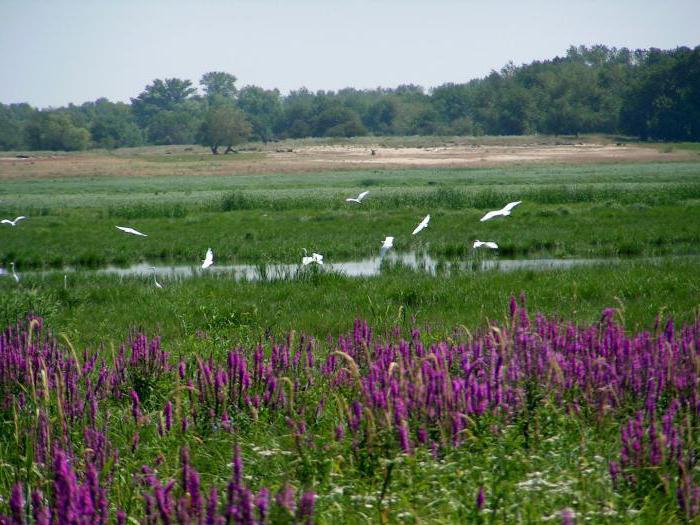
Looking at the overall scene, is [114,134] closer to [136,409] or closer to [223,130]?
[223,130]

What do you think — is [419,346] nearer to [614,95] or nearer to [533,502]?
[533,502]

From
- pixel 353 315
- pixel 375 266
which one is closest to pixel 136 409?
pixel 353 315

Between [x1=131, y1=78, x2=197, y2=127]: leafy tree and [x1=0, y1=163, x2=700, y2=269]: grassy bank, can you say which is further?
[x1=131, y1=78, x2=197, y2=127]: leafy tree

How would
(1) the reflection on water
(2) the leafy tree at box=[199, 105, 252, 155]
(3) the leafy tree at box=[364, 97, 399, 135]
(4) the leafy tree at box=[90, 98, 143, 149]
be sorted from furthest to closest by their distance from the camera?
(3) the leafy tree at box=[364, 97, 399, 135] → (4) the leafy tree at box=[90, 98, 143, 149] → (2) the leafy tree at box=[199, 105, 252, 155] → (1) the reflection on water

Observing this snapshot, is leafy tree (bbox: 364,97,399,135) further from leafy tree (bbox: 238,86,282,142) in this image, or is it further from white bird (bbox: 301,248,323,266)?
white bird (bbox: 301,248,323,266)

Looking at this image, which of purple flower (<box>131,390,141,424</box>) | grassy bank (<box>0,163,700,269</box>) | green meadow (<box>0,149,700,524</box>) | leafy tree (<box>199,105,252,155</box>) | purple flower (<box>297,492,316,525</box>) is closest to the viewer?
purple flower (<box>297,492,316,525</box>)

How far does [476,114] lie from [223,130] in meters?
42.4

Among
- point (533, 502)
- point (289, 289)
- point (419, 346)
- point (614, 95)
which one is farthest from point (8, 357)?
point (614, 95)

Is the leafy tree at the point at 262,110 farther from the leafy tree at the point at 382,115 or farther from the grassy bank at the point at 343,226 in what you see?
the grassy bank at the point at 343,226

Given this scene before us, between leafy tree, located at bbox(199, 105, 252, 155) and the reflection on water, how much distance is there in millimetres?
89969

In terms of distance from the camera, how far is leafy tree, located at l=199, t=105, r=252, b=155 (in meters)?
114

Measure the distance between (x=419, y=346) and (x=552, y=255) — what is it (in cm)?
1726

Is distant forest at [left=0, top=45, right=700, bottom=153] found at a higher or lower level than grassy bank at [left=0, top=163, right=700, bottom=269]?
higher

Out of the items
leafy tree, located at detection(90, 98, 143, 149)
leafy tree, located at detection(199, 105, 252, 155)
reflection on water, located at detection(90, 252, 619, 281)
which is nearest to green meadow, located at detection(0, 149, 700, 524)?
reflection on water, located at detection(90, 252, 619, 281)
